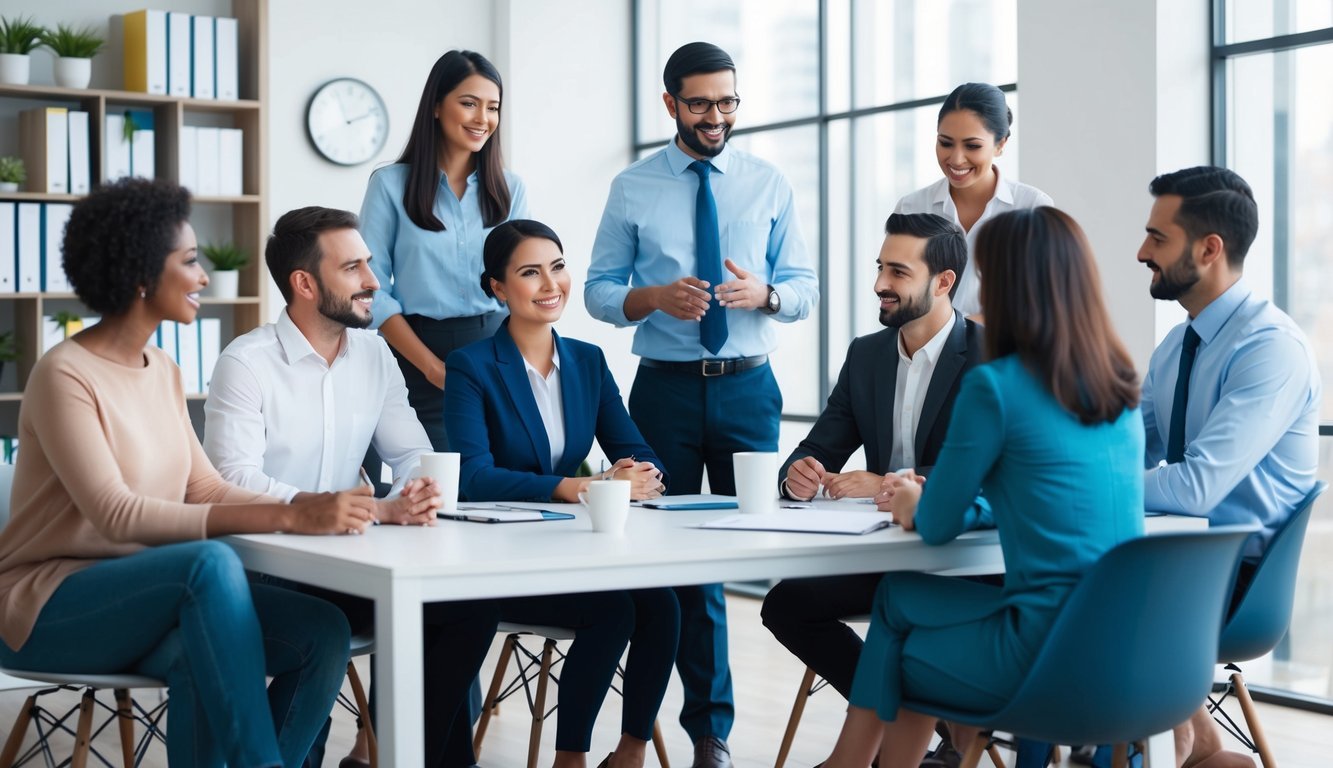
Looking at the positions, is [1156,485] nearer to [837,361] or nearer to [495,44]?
[837,361]

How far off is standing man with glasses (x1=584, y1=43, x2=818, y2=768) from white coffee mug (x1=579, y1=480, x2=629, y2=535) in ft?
3.51

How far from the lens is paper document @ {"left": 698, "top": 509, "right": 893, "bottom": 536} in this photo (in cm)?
233

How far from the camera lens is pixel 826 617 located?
302 centimetres

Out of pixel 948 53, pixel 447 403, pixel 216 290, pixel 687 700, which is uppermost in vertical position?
pixel 948 53

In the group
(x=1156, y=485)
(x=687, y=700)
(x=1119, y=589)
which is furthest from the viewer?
(x=687, y=700)

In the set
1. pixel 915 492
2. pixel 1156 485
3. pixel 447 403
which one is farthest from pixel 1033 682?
pixel 447 403

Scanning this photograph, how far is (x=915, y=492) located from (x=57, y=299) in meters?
4.25

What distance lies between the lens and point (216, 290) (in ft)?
18.9

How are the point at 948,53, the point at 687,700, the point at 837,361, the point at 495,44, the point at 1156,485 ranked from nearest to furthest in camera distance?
the point at 1156,485
the point at 687,700
the point at 948,53
the point at 837,361
the point at 495,44

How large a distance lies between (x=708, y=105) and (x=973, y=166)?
2.17 feet

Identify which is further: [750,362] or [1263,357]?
[750,362]

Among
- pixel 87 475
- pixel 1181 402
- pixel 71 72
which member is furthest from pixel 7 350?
pixel 1181 402

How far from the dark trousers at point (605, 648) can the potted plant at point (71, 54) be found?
3.45 m

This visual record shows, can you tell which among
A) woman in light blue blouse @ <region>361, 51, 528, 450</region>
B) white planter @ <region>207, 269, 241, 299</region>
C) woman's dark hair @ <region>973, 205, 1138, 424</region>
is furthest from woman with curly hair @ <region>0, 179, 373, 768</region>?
white planter @ <region>207, 269, 241, 299</region>
